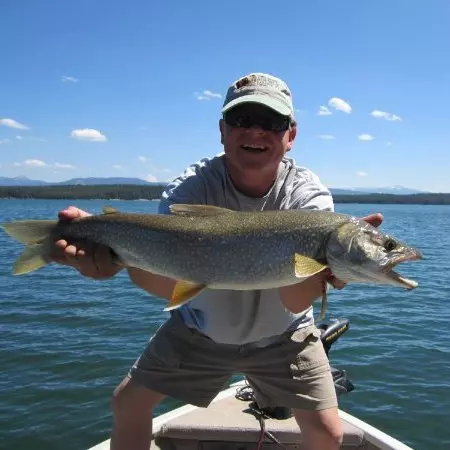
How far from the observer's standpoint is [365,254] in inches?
136

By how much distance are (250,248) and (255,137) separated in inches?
37.2

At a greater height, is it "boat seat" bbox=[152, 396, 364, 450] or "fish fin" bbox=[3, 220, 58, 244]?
"fish fin" bbox=[3, 220, 58, 244]

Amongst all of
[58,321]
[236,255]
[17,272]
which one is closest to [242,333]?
[236,255]

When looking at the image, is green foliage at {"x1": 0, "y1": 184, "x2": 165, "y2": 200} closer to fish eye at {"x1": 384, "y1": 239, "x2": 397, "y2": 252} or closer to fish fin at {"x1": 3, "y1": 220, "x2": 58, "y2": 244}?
→ fish fin at {"x1": 3, "y1": 220, "x2": 58, "y2": 244}

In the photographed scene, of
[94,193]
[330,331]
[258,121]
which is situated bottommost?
[330,331]

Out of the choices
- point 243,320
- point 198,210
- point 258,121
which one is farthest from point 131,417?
point 258,121

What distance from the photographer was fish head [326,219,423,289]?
3441 millimetres

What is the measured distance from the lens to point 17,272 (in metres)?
4.25

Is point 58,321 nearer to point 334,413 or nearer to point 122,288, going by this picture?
point 122,288

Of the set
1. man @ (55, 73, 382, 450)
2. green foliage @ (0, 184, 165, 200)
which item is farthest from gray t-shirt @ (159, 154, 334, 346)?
green foliage @ (0, 184, 165, 200)

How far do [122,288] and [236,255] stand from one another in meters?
15.7

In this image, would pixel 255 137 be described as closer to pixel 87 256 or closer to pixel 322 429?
pixel 87 256

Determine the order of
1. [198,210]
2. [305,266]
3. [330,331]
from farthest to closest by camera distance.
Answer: [330,331], [198,210], [305,266]

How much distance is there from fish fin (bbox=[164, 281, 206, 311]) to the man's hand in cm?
70
